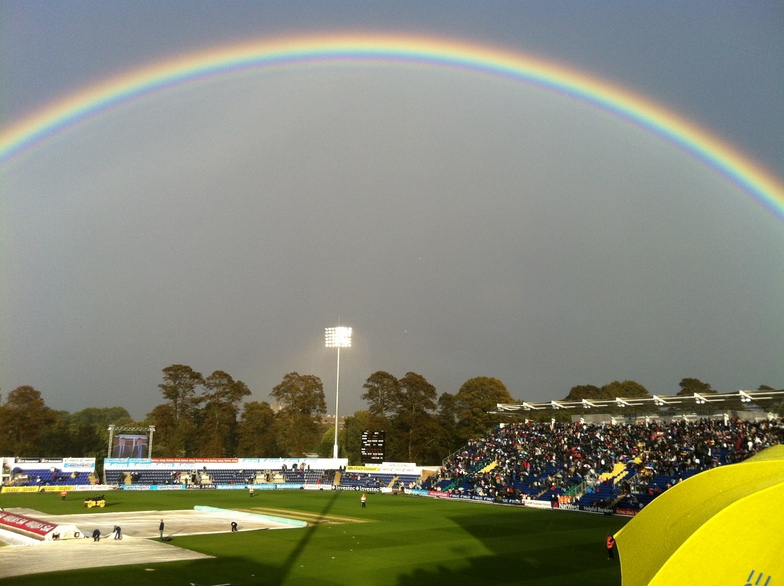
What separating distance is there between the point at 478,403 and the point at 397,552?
223ft

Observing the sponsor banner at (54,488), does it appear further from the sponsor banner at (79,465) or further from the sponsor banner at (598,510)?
the sponsor banner at (598,510)

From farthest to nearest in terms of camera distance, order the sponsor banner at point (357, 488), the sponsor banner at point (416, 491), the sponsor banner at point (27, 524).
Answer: the sponsor banner at point (357, 488) → the sponsor banner at point (416, 491) → the sponsor banner at point (27, 524)

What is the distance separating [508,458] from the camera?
6594 centimetres

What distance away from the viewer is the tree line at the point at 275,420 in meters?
93.9

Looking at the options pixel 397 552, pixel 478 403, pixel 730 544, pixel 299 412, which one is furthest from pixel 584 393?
pixel 730 544

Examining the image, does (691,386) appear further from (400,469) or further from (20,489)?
(20,489)

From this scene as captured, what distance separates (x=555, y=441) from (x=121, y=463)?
4487 centimetres

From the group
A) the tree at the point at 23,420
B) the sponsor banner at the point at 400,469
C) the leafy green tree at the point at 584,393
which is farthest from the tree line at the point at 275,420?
the leafy green tree at the point at 584,393

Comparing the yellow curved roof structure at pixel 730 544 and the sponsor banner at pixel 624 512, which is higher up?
→ the yellow curved roof structure at pixel 730 544

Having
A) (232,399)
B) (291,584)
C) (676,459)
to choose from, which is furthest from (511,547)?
(232,399)

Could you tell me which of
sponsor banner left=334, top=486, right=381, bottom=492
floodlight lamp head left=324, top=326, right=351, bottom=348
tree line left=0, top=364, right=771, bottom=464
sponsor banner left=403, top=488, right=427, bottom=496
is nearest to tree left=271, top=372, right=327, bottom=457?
tree line left=0, top=364, right=771, bottom=464

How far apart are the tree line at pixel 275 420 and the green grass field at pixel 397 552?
143ft

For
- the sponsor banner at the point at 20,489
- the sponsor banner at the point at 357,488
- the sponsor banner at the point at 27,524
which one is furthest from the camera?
the sponsor banner at the point at 357,488

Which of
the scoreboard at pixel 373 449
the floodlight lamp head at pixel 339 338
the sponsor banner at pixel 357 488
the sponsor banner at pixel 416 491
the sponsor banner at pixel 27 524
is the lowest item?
the sponsor banner at pixel 357 488
